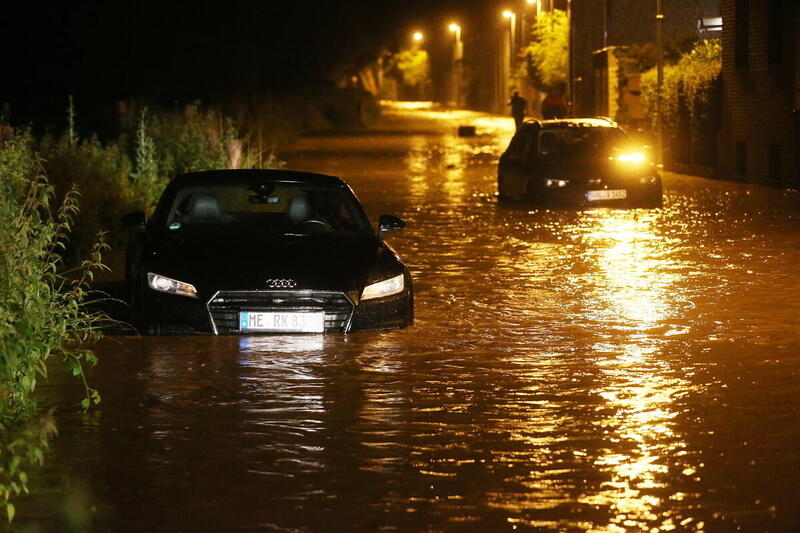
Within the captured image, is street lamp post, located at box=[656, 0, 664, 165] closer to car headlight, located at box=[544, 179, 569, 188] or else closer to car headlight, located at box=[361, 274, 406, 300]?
car headlight, located at box=[544, 179, 569, 188]

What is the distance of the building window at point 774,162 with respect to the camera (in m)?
32.1

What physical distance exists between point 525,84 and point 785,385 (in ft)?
274

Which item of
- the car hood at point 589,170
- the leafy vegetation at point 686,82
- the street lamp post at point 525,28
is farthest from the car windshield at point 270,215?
the street lamp post at point 525,28

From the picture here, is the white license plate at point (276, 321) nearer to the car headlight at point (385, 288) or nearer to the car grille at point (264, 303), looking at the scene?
the car grille at point (264, 303)

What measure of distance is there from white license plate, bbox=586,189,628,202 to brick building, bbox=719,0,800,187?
5656mm

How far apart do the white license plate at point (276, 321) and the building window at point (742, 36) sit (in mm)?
24485

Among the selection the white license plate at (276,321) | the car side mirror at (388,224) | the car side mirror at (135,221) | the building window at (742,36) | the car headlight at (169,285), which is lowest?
the white license plate at (276,321)

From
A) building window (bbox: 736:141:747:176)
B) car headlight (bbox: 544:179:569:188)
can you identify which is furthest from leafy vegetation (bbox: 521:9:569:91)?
car headlight (bbox: 544:179:569:188)

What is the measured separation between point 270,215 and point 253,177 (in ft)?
1.14

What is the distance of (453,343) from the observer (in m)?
12.1

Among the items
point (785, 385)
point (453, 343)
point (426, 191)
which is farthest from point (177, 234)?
point (426, 191)

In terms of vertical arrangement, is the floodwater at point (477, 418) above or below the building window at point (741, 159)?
below

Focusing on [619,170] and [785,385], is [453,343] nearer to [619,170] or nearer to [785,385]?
[785,385]

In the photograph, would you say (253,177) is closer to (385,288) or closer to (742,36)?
(385,288)
